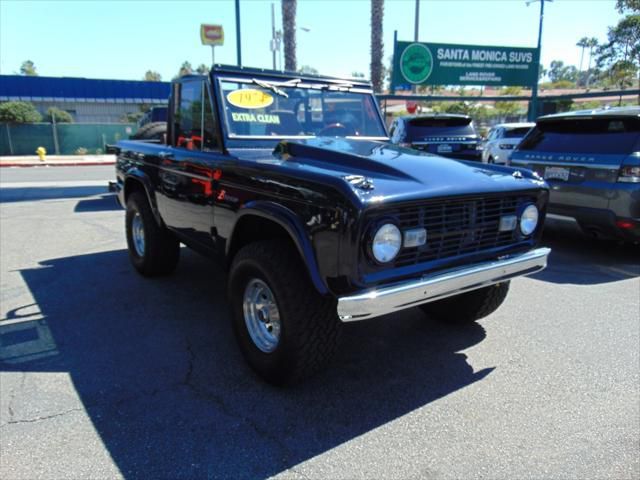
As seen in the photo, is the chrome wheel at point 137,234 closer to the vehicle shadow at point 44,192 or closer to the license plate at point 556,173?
the license plate at point 556,173

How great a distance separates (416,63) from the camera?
717 inches

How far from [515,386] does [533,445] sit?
61cm

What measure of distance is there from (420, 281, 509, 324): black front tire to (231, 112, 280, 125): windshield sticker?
199 cm

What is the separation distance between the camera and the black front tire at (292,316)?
8.92ft

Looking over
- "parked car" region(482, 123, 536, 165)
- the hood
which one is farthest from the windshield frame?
"parked car" region(482, 123, 536, 165)

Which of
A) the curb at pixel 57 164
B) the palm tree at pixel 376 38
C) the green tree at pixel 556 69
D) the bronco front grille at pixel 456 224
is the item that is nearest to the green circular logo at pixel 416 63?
the palm tree at pixel 376 38

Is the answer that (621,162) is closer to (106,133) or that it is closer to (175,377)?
(175,377)

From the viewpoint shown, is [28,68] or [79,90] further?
[28,68]

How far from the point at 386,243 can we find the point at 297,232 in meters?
0.48

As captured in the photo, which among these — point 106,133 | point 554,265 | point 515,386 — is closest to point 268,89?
point 515,386

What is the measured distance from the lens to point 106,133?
27.3m

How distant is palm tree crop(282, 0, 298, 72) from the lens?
804 inches

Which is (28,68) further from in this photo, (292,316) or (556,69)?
(556,69)

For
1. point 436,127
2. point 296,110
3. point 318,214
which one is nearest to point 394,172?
point 318,214
